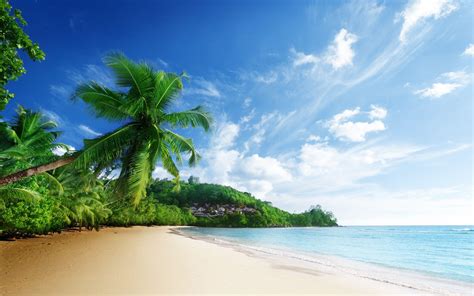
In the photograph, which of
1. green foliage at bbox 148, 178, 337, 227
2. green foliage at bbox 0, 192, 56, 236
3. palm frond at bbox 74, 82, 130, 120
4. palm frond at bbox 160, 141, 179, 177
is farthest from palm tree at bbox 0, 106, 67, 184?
green foliage at bbox 148, 178, 337, 227

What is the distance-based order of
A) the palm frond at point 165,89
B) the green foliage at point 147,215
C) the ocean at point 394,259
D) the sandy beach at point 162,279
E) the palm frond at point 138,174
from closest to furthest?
the sandy beach at point 162,279 → the palm frond at point 138,174 → the palm frond at point 165,89 → the ocean at point 394,259 → the green foliage at point 147,215

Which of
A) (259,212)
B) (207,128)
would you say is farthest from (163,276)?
(259,212)

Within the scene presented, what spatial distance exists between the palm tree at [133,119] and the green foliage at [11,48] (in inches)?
78.9

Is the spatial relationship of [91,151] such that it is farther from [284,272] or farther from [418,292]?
[418,292]

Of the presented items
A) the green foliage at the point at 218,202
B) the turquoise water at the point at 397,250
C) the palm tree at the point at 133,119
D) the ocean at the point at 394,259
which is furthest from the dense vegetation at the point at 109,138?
the green foliage at the point at 218,202

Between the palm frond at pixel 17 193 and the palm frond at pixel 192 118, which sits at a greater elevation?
the palm frond at pixel 192 118

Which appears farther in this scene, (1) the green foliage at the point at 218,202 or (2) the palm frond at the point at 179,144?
(1) the green foliage at the point at 218,202

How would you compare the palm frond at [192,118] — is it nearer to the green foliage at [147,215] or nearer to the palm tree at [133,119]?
the palm tree at [133,119]

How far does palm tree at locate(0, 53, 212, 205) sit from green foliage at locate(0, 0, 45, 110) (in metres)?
2.01

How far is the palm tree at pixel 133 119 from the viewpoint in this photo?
7383mm

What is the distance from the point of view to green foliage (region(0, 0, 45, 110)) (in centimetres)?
514

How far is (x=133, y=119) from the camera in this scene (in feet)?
26.5

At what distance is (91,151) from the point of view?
23.2ft

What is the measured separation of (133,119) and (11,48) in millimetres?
3212
